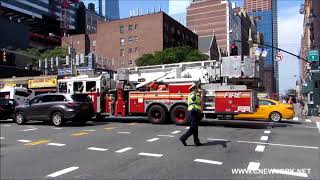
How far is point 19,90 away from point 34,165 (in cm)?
2085

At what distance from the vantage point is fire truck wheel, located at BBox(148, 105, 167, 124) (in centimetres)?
2036

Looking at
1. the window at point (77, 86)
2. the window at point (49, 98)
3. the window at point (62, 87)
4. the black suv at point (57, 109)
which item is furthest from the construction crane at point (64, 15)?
the window at point (49, 98)

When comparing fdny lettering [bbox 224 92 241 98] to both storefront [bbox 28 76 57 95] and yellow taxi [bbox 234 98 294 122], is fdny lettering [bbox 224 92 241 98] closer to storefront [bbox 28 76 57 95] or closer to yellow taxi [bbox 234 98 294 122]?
yellow taxi [bbox 234 98 294 122]

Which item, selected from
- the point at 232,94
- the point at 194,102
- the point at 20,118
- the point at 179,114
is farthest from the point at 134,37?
the point at 194,102

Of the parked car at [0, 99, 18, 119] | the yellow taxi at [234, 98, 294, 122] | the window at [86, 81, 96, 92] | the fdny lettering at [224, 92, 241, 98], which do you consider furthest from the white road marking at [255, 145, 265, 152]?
the parked car at [0, 99, 18, 119]

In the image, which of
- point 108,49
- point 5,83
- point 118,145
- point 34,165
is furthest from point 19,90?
point 108,49

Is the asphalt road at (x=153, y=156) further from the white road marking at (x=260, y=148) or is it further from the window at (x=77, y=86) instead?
the window at (x=77, y=86)

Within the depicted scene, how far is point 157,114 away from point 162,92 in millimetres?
1096

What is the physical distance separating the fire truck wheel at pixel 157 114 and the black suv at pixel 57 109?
2835 mm

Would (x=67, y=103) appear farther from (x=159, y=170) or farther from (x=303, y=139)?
(x=159, y=170)

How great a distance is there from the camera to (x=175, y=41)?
105375mm

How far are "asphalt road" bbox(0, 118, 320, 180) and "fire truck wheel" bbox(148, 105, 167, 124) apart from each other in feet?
17.2

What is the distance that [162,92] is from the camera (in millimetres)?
20562

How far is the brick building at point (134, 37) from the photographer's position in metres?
96.8
